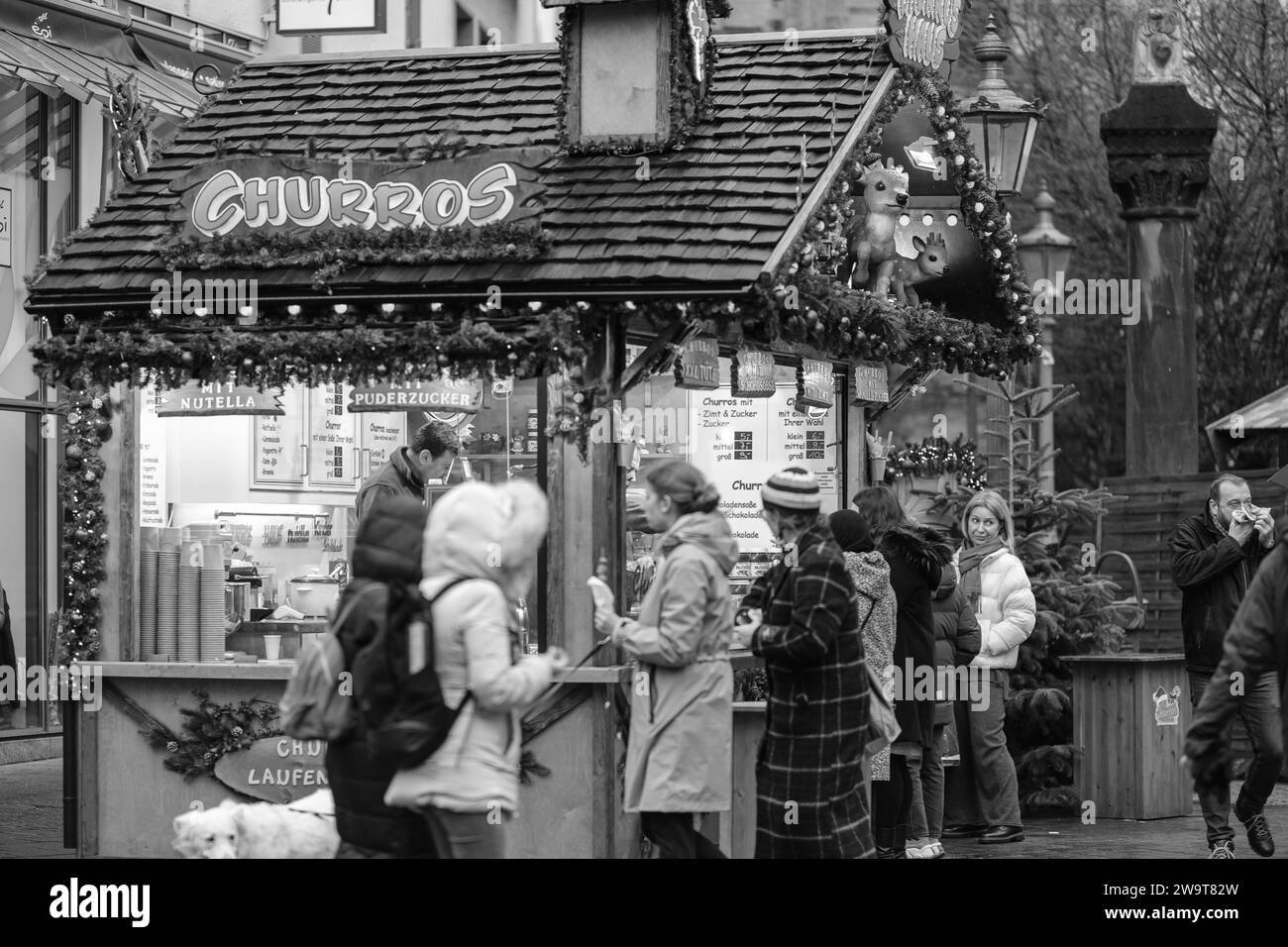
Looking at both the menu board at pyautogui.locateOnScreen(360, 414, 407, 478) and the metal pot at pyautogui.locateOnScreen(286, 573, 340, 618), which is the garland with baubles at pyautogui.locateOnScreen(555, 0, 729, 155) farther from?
the metal pot at pyautogui.locateOnScreen(286, 573, 340, 618)

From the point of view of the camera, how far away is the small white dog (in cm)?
838

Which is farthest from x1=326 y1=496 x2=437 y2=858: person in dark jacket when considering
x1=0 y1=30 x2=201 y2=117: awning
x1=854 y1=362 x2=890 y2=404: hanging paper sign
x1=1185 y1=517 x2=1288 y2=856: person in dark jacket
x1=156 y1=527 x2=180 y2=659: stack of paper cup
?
x1=0 y1=30 x2=201 y2=117: awning

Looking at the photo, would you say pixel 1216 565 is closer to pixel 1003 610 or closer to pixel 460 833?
pixel 1003 610

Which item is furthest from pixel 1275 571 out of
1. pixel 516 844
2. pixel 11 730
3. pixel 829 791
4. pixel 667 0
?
A: pixel 11 730

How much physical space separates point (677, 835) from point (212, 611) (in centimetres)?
326

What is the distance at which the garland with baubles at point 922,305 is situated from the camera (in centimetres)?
1052

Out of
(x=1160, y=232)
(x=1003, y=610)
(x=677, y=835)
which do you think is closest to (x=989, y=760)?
(x=1003, y=610)

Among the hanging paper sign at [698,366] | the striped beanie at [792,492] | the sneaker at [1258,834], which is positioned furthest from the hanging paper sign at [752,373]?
the sneaker at [1258,834]

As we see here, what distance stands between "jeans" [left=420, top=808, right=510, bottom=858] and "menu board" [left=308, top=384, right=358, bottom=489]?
478 cm

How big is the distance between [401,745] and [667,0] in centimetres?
528

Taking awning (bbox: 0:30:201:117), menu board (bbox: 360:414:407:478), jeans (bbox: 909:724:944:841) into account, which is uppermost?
awning (bbox: 0:30:201:117)

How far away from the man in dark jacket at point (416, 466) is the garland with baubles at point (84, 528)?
4.29ft

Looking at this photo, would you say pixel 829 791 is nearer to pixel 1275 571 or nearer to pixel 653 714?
pixel 653 714

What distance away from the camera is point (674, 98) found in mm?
10867
